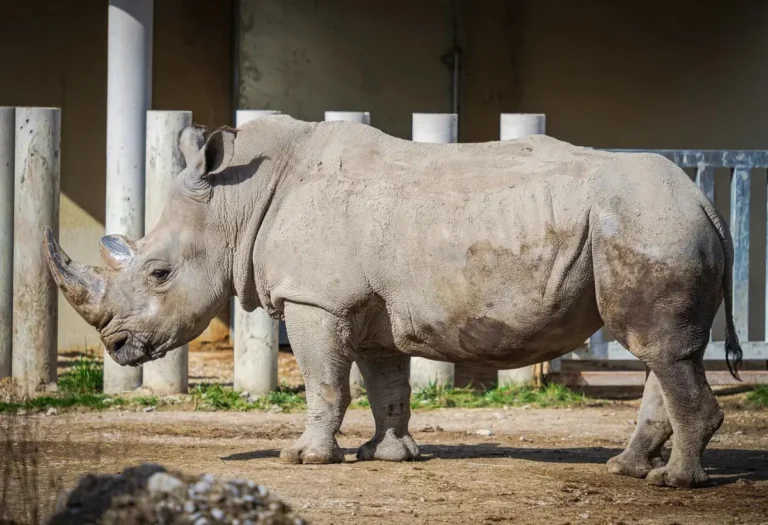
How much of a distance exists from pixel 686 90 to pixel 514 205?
6127 mm

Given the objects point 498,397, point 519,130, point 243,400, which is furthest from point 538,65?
point 243,400

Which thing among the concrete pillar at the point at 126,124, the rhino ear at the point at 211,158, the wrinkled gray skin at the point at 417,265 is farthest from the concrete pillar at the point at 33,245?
the rhino ear at the point at 211,158

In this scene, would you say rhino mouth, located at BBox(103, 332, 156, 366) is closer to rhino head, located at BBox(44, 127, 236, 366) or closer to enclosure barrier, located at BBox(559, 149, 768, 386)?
rhino head, located at BBox(44, 127, 236, 366)

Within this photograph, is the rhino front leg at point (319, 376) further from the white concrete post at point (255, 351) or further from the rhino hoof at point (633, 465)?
the white concrete post at point (255, 351)

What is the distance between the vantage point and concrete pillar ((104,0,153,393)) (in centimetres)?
1003

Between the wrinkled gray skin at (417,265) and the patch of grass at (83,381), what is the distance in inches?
98.5

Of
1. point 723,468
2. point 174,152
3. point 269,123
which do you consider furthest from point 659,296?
point 174,152

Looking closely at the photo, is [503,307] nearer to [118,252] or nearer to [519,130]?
[118,252]

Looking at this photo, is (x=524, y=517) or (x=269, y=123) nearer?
(x=524, y=517)

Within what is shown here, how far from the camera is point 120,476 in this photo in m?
5.16

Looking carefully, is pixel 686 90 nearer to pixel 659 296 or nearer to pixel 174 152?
pixel 174 152

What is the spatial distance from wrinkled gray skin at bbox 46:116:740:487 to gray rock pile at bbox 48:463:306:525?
2.27 meters

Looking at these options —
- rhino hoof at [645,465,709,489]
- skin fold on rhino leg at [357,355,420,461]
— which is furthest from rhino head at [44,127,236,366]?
rhino hoof at [645,465,709,489]

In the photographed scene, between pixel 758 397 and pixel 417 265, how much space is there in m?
4.03
